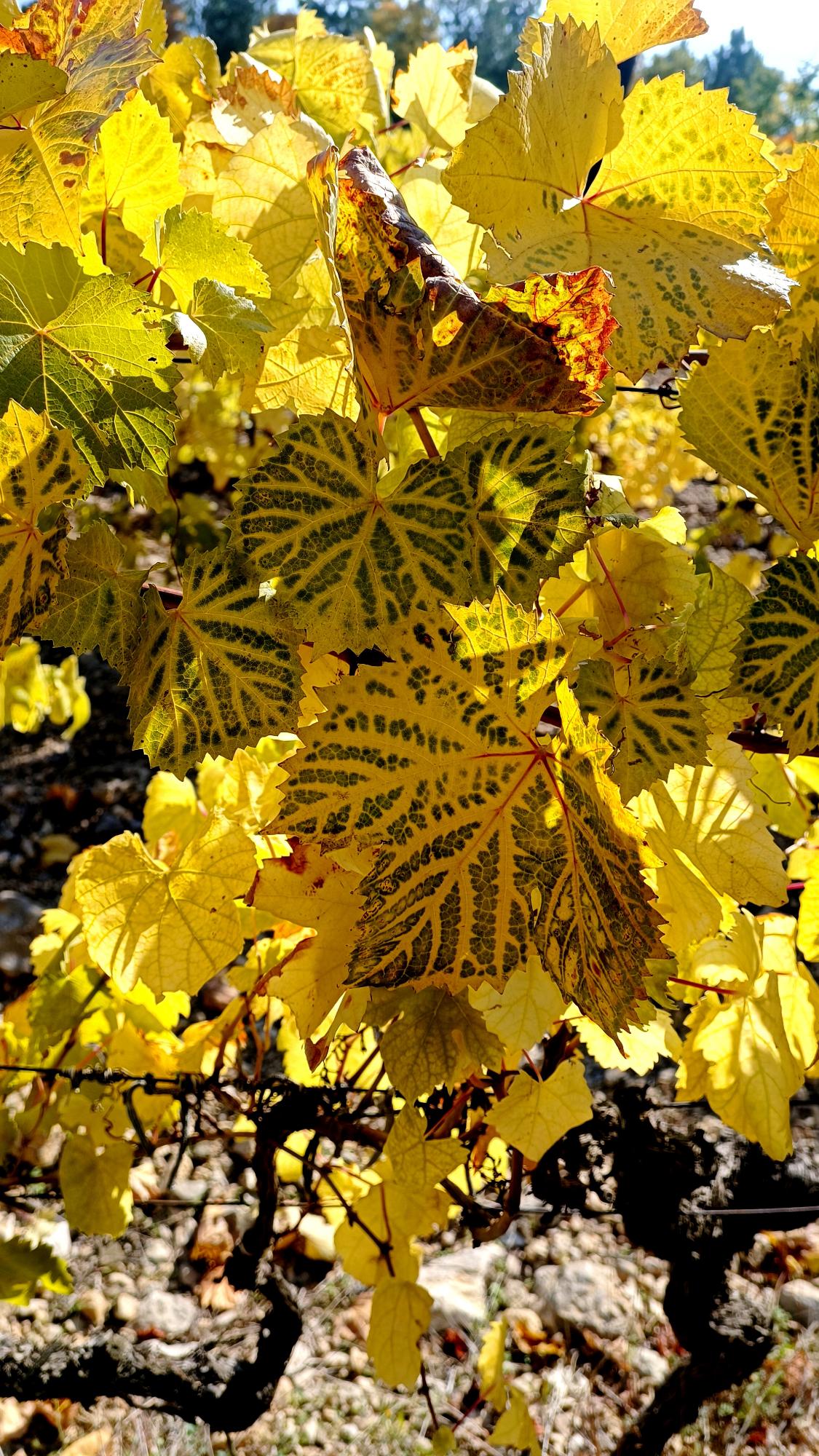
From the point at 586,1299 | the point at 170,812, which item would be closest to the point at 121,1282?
the point at 586,1299

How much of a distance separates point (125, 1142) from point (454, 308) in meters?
1.02

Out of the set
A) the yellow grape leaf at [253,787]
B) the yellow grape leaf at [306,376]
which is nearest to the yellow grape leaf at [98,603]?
the yellow grape leaf at [306,376]

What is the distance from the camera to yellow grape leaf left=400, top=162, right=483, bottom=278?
0.58m

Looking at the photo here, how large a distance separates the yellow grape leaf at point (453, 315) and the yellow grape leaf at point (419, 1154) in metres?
0.52

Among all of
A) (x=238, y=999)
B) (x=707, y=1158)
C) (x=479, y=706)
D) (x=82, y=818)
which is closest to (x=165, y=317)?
(x=479, y=706)

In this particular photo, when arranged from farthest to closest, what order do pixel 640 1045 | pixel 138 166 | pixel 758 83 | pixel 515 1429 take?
1. pixel 758 83
2. pixel 515 1429
3. pixel 640 1045
4. pixel 138 166

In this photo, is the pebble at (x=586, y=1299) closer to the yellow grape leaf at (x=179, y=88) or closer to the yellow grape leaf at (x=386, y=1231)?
the yellow grape leaf at (x=386, y=1231)

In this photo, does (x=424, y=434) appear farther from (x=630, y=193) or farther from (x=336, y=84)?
(x=336, y=84)

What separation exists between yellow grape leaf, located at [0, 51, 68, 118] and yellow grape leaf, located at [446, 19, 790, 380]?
163 millimetres

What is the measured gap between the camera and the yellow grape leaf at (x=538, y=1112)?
725mm

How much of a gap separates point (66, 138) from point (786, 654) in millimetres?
370

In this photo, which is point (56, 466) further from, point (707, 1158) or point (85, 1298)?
point (85, 1298)

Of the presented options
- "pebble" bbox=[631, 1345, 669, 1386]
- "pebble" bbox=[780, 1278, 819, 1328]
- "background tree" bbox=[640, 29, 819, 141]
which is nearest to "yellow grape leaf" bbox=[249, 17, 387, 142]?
"pebble" bbox=[631, 1345, 669, 1386]

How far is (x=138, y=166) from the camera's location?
0.51m
